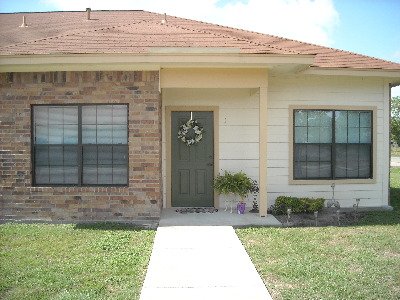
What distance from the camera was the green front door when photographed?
8977 mm

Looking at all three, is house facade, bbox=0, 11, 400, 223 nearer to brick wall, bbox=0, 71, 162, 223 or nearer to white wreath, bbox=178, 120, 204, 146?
brick wall, bbox=0, 71, 162, 223

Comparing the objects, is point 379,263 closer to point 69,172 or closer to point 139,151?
point 139,151

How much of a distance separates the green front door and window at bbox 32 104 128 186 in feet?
5.16

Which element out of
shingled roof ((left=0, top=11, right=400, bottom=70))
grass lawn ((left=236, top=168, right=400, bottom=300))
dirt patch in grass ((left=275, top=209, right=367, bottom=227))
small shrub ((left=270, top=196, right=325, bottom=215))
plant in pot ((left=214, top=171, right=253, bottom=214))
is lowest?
dirt patch in grass ((left=275, top=209, right=367, bottom=227))

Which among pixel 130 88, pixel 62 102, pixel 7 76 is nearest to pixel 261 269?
pixel 130 88

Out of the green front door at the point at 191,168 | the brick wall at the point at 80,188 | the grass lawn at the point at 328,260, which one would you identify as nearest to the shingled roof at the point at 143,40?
the brick wall at the point at 80,188

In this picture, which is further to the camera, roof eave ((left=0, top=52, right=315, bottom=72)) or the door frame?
the door frame

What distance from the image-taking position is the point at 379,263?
491 cm

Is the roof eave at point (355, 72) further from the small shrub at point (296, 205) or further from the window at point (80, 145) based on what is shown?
the window at point (80, 145)

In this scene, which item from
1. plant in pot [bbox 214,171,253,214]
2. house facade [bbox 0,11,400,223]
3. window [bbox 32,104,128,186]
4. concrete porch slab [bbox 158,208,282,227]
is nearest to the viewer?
concrete porch slab [bbox 158,208,282,227]

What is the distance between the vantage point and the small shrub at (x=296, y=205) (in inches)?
330

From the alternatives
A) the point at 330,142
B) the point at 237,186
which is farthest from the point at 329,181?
Answer: the point at 237,186

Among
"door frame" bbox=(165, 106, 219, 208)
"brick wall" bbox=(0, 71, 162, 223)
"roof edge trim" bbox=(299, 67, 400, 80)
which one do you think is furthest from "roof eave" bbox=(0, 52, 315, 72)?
"door frame" bbox=(165, 106, 219, 208)

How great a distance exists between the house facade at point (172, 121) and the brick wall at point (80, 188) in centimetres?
2
